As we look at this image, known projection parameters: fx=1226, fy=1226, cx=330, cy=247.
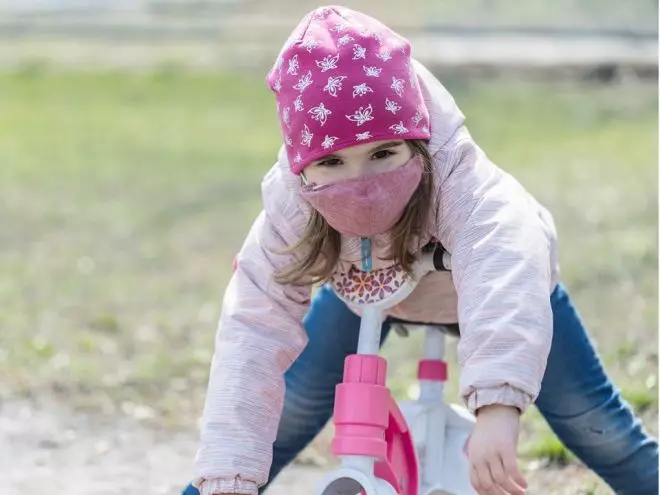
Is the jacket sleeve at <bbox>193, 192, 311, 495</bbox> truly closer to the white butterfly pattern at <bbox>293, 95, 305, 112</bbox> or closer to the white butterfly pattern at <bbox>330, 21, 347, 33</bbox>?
the white butterfly pattern at <bbox>293, 95, 305, 112</bbox>

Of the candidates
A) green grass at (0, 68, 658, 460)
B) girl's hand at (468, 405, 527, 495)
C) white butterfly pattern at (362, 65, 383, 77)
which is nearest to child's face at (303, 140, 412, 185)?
white butterfly pattern at (362, 65, 383, 77)

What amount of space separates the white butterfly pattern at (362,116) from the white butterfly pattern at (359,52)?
8cm

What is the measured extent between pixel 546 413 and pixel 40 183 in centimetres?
519

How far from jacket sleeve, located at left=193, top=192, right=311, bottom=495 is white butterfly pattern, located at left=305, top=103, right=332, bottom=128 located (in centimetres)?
25

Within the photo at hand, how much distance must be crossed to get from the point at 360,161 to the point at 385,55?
0.17 metres

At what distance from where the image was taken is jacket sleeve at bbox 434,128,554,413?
1745 mm

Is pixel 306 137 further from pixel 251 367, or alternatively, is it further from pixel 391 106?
pixel 251 367

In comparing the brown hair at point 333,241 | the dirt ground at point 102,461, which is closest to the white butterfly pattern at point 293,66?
the brown hair at point 333,241

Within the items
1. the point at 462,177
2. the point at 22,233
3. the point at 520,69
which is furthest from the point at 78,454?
the point at 520,69

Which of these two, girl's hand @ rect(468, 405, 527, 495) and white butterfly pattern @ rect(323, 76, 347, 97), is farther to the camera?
white butterfly pattern @ rect(323, 76, 347, 97)


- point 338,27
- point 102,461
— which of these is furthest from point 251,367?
point 102,461

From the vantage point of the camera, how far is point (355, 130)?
6.04ft

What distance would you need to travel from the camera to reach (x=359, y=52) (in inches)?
73.5

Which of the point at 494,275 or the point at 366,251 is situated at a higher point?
the point at 366,251
